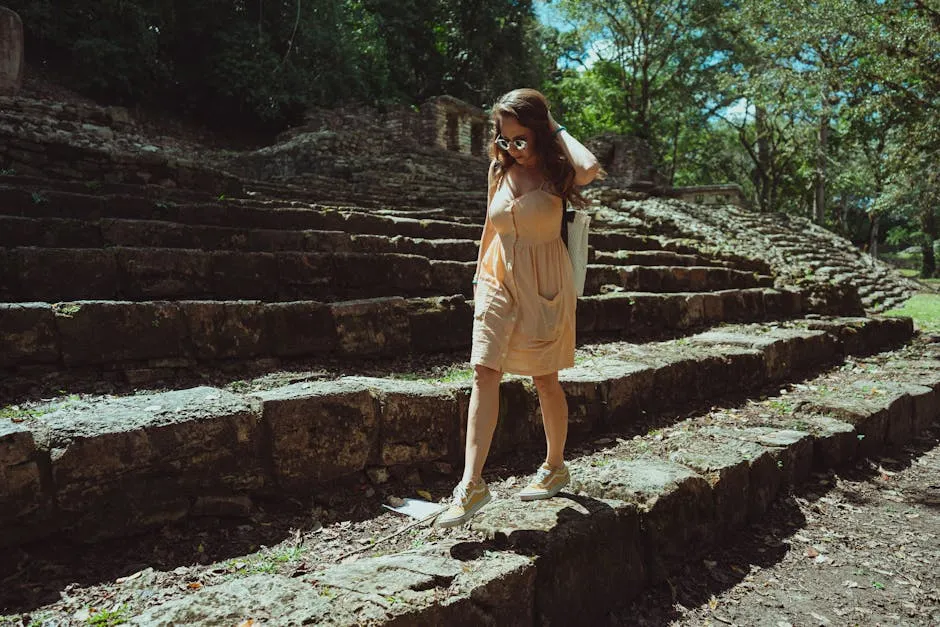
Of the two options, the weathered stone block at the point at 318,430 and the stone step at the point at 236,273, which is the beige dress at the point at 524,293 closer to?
the weathered stone block at the point at 318,430

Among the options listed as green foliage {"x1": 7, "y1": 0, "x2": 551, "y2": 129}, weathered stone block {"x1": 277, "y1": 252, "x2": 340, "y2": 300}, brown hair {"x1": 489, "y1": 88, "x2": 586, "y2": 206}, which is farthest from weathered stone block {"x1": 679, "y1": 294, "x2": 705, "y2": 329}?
green foliage {"x1": 7, "y1": 0, "x2": 551, "y2": 129}

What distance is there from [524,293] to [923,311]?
13026 millimetres

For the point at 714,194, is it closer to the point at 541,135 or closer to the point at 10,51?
the point at 10,51

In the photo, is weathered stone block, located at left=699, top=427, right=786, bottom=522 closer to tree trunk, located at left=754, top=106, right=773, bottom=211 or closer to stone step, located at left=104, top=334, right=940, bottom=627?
stone step, located at left=104, top=334, right=940, bottom=627

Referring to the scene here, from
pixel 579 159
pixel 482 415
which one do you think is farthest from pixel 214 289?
pixel 579 159

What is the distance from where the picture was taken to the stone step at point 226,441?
1.97 m

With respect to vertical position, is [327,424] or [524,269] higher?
[524,269]

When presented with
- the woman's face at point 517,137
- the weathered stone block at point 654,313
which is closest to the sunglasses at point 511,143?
the woman's face at point 517,137

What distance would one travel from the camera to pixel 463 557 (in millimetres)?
1971

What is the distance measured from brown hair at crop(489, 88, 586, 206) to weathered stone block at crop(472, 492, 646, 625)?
4.01 feet

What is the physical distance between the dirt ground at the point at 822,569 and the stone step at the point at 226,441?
0.30 metres

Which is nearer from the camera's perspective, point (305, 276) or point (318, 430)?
point (318, 430)

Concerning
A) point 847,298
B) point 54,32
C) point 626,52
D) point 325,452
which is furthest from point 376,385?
point 626,52

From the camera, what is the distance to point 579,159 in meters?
2.32
